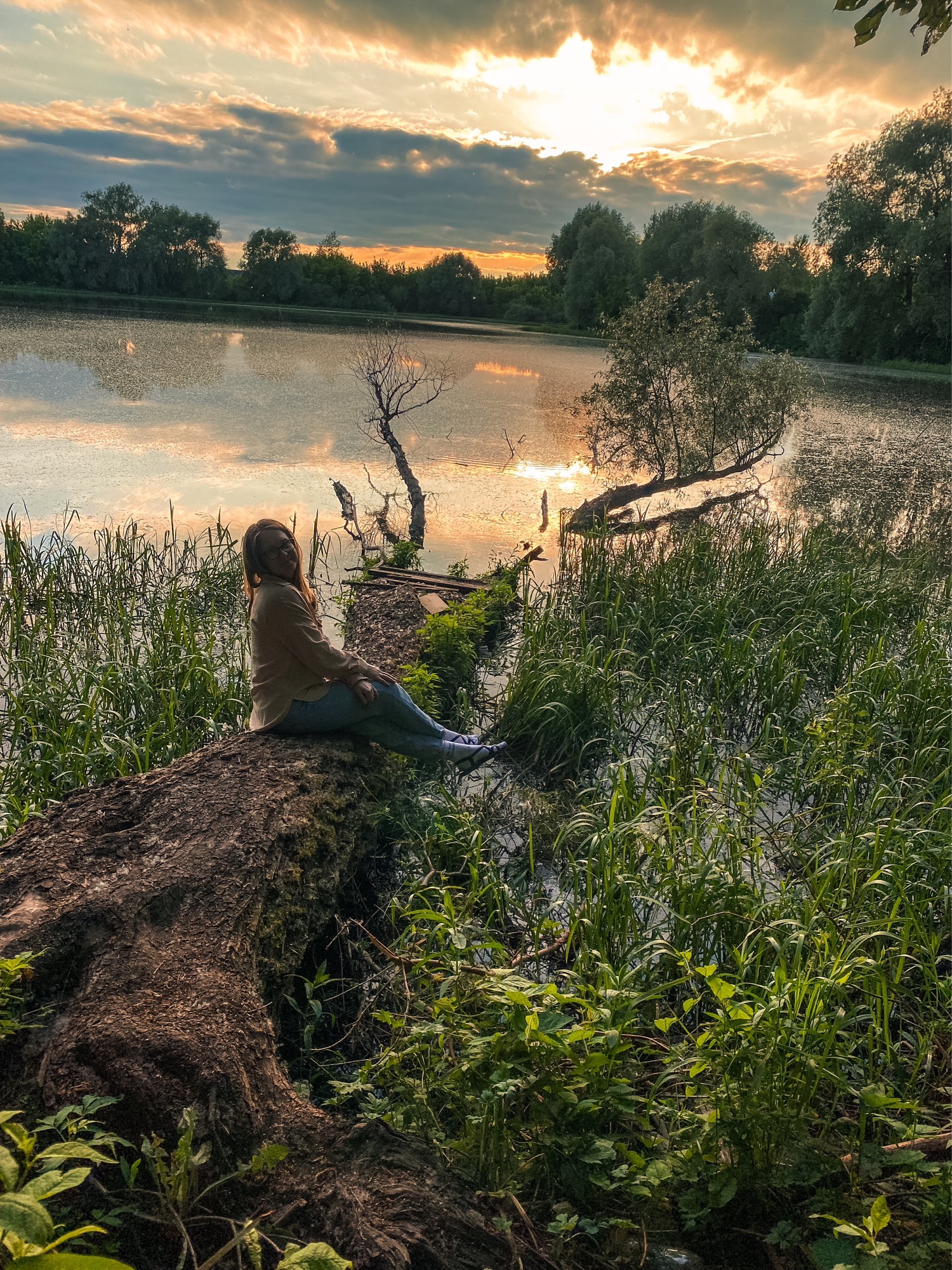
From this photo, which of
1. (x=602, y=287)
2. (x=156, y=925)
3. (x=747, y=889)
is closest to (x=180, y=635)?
(x=156, y=925)

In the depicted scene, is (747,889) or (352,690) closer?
(747,889)

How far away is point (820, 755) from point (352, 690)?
2743mm

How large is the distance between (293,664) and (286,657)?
2.0 inches

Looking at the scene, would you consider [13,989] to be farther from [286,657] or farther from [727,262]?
[727,262]

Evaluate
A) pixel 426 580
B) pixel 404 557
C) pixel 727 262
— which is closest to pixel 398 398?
pixel 404 557

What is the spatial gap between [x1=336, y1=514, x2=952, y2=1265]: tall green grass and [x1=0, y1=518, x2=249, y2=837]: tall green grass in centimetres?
179

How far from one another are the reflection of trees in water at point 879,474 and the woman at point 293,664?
7.94 m

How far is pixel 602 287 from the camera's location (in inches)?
1752

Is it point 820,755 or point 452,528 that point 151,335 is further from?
point 820,755

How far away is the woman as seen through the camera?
3.91 metres

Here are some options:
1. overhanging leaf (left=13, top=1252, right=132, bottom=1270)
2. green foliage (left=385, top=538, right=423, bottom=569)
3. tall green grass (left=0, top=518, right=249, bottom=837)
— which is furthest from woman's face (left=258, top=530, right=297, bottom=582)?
green foliage (left=385, top=538, right=423, bottom=569)

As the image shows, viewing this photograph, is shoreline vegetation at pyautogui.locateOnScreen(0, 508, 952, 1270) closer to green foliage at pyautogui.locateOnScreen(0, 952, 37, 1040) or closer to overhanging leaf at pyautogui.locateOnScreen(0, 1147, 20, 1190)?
green foliage at pyautogui.locateOnScreen(0, 952, 37, 1040)

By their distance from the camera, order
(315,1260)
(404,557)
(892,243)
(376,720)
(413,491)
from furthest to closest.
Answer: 1. (892,243)
2. (413,491)
3. (404,557)
4. (376,720)
5. (315,1260)

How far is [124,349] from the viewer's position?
24359 mm
